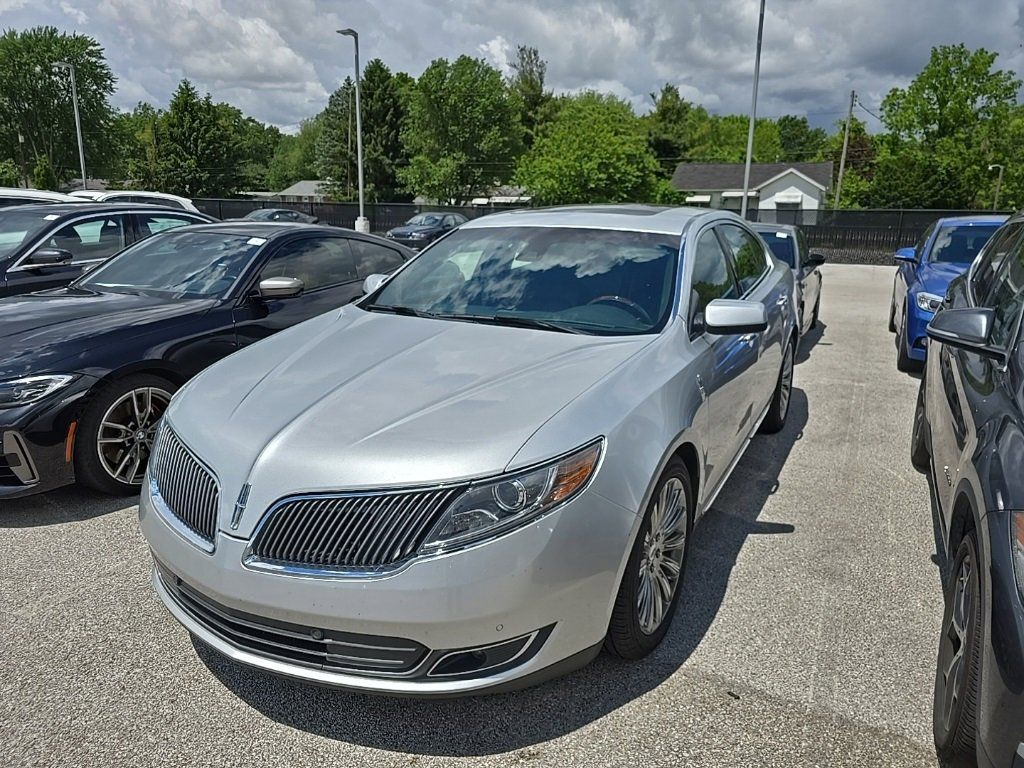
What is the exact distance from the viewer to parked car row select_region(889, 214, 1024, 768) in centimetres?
172

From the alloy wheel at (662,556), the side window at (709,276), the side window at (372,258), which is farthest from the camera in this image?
the side window at (372,258)

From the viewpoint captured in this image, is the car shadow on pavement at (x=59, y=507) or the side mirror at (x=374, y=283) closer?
the car shadow on pavement at (x=59, y=507)

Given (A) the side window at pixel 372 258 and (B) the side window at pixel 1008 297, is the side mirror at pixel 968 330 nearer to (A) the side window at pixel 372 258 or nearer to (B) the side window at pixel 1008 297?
(B) the side window at pixel 1008 297

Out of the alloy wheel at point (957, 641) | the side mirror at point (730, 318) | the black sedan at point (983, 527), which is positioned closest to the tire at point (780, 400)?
the black sedan at point (983, 527)

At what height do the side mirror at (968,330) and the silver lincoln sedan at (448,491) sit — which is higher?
the side mirror at (968,330)

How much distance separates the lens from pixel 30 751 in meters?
2.28

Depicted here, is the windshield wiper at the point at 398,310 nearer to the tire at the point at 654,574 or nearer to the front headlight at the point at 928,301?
the tire at the point at 654,574

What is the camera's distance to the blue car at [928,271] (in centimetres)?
708

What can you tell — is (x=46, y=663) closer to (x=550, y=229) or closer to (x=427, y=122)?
(x=550, y=229)

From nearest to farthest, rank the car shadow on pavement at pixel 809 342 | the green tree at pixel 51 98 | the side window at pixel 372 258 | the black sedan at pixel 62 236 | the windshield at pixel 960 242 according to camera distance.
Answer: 1. the side window at pixel 372 258
2. the black sedan at pixel 62 236
3. the windshield at pixel 960 242
4. the car shadow on pavement at pixel 809 342
5. the green tree at pixel 51 98

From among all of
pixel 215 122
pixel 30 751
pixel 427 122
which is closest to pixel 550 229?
pixel 30 751

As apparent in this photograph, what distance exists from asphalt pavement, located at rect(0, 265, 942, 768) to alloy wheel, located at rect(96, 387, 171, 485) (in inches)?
10.1

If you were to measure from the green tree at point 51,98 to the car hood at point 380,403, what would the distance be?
67236 millimetres

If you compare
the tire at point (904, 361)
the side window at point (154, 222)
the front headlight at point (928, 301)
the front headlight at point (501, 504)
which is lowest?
the tire at point (904, 361)
